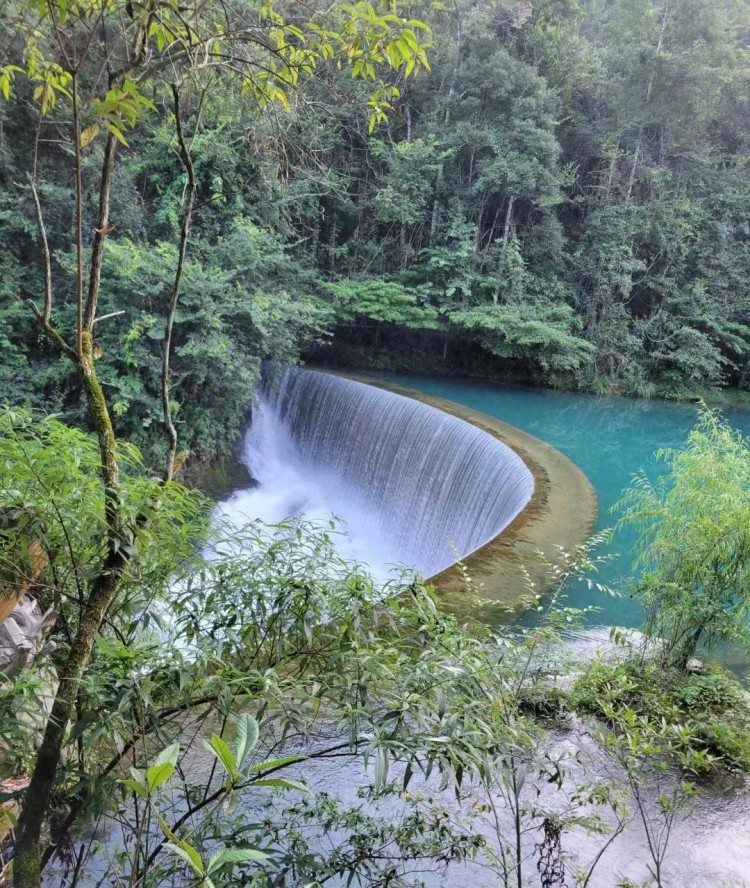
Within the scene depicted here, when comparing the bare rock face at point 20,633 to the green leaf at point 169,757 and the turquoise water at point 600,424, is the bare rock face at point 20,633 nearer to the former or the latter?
the green leaf at point 169,757

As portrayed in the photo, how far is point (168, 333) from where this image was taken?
1.37 m

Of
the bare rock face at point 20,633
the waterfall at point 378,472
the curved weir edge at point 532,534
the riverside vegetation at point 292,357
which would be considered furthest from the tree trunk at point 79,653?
the waterfall at point 378,472

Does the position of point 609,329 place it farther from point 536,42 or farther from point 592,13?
point 592,13

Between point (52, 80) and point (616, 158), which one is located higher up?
point (616, 158)

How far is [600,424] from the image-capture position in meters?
12.0

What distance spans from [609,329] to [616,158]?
12.2 feet

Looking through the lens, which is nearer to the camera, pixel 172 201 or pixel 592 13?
pixel 172 201

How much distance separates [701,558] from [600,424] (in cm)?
908

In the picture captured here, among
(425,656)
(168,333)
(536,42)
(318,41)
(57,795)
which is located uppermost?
(536,42)

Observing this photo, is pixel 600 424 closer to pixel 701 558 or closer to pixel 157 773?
pixel 701 558

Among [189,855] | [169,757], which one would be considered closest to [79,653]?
[169,757]

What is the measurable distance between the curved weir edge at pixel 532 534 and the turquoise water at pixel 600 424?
32cm

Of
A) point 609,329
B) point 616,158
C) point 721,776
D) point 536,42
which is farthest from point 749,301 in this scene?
point 721,776

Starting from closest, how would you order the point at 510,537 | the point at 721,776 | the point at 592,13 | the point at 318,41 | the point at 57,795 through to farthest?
1. the point at 57,795
2. the point at 318,41
3. the point at 721,776
4. the point at 510,537
5. the point at 592,13
